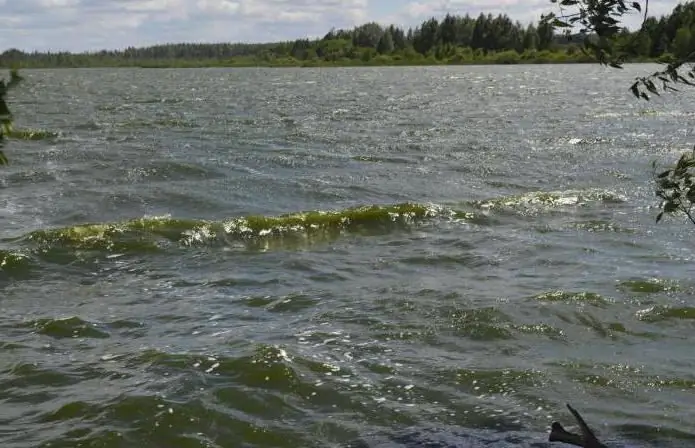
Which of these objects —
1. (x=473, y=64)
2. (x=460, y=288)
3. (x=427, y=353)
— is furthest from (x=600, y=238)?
(x=473, y=64)

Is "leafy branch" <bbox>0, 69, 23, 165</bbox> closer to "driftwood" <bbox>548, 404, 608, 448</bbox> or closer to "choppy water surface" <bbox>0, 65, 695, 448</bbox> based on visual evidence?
"driftwood" <bbox>548, 404, 608, 448</bbox>

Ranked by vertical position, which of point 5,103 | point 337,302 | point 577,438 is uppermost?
point 5,103

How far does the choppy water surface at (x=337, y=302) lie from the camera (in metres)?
7.48

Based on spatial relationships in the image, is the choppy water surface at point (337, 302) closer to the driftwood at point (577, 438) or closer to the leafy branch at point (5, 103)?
the driftwood at point (577, 438)

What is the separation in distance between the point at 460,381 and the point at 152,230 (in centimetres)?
870

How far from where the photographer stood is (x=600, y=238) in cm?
1511

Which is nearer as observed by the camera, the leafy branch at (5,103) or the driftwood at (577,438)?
the leafy branch at (5,103)

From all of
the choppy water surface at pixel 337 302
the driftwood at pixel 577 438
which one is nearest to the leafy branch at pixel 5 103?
the driftwood at pixel 577 438

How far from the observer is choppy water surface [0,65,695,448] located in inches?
294

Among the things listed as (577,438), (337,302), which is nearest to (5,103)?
(577,438)

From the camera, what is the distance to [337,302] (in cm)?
1114

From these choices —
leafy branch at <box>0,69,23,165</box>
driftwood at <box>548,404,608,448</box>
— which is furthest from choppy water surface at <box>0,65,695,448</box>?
leafy branch at <box>0,69,23,165</box>

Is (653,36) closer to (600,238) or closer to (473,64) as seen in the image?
(600,238)

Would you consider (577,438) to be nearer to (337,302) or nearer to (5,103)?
(5,103)
